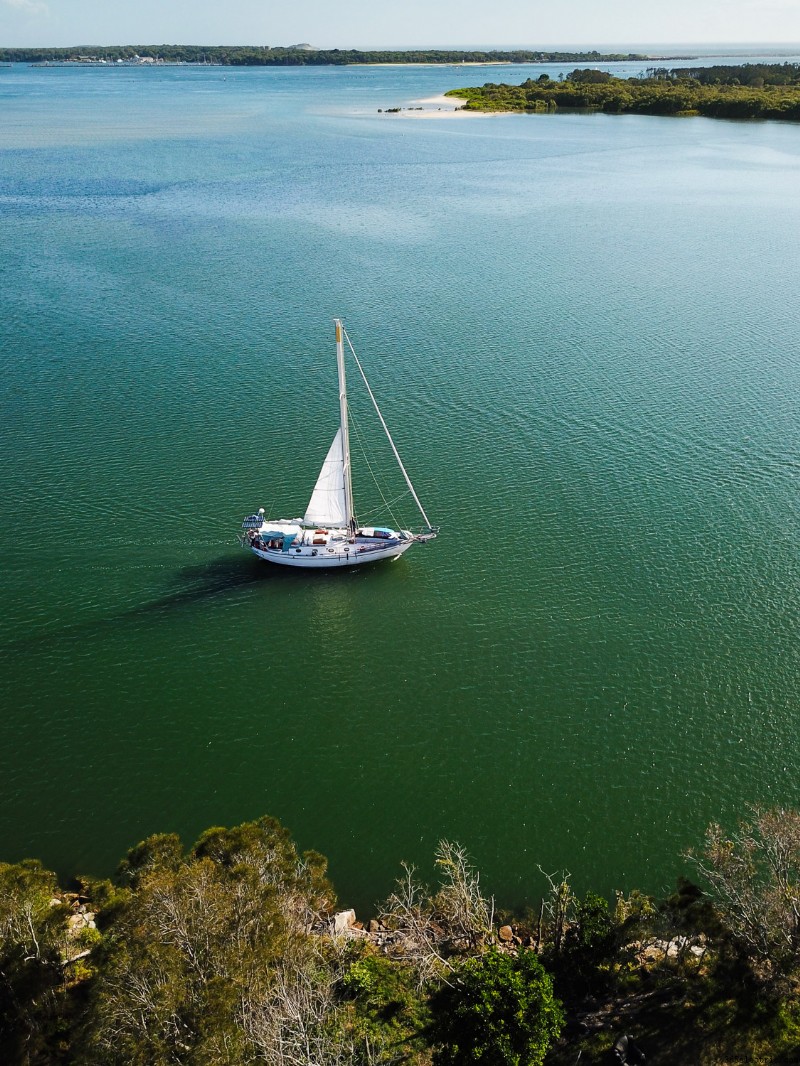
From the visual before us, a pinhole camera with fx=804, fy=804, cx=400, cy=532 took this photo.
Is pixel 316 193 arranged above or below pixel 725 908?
above

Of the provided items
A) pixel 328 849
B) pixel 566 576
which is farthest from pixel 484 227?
pixel 328 849

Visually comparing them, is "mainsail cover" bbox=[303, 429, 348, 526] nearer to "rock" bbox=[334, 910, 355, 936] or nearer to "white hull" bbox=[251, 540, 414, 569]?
"white hull" bbox=[251, 540, 414, 569]

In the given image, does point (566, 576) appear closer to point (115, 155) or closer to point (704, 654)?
point (704, 654)

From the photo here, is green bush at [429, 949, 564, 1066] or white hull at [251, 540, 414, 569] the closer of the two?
green bush at [429, 949, 564, 1066]

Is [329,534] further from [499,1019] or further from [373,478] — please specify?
[499,1019]

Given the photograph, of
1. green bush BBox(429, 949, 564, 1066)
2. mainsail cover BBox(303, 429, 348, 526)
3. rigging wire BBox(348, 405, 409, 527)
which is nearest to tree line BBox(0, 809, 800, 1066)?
green bush BBox(429, 949, 564, 1066)

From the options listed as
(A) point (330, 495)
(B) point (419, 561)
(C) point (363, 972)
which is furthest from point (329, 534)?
(C) point (363, 972)
